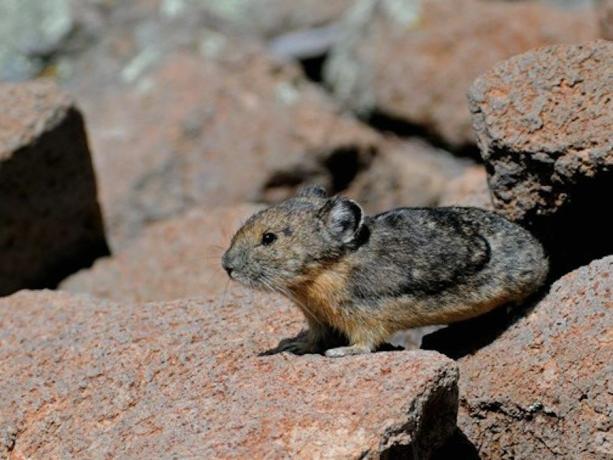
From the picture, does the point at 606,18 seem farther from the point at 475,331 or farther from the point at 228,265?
the point at 228,265

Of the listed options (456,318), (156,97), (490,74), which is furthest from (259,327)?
(156,97)

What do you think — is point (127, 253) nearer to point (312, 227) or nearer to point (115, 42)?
point (312, 227)

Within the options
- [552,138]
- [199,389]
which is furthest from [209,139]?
[199,389]

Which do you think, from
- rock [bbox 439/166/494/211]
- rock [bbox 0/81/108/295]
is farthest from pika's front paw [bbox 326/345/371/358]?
rock [bbox 0/81/108/295]

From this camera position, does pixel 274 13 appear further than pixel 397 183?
Yes

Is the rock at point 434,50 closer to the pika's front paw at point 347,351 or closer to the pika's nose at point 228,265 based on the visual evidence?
the pika's nose at point 228,265

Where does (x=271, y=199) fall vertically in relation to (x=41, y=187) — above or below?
below

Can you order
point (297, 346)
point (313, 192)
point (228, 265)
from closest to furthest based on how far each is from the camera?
point (297, 346) → point (228, 265) → point (313, 192)

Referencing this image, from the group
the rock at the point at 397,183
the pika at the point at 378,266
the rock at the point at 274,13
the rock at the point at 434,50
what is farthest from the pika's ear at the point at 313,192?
the rock at the point at 274,13
